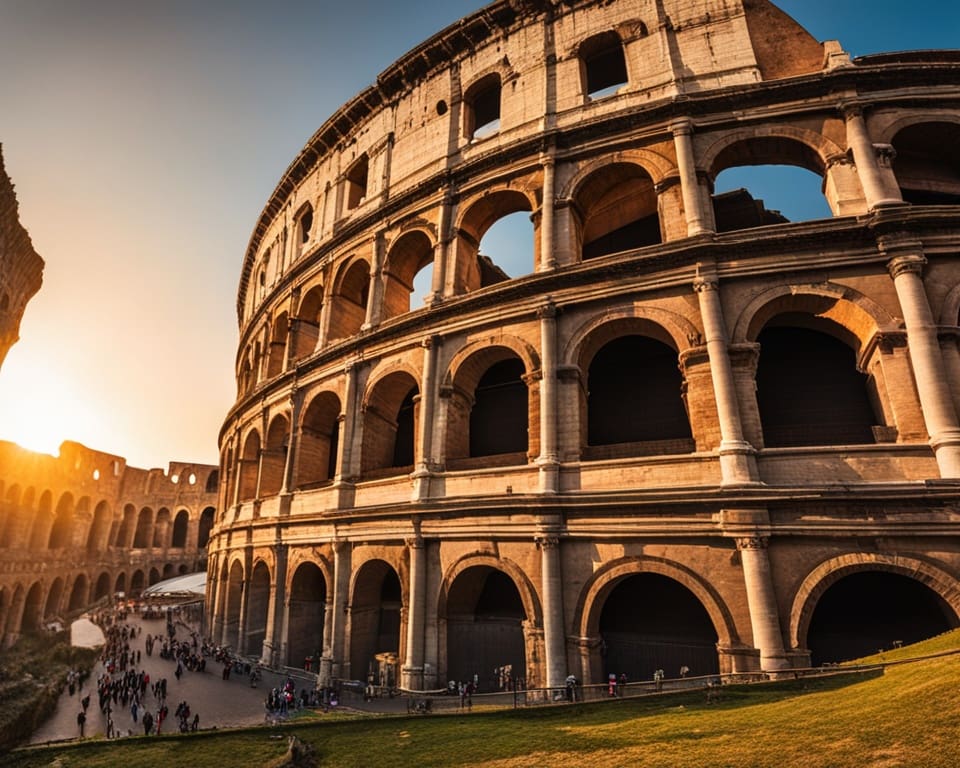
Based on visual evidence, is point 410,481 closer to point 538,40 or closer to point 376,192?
point 376,192

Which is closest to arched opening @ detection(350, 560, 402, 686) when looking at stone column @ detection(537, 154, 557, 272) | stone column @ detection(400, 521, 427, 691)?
stone column @ detection(400, 521, 427, 691)

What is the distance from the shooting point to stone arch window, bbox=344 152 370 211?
20375 mm

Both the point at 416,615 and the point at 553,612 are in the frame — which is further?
the point at 416,615

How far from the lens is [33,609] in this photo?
118ft

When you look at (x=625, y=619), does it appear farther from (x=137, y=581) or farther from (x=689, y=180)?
(x=137, y=581)

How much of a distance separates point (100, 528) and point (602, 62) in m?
53.3

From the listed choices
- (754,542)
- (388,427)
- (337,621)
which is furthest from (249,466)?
(754,542)

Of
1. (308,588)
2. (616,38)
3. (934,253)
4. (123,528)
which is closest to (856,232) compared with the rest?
(934,253)

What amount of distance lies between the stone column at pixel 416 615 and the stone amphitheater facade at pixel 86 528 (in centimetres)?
3434

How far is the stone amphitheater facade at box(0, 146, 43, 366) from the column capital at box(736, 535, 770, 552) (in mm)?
25913

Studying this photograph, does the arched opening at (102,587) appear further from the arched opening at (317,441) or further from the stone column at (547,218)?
the stone column at (547,218)

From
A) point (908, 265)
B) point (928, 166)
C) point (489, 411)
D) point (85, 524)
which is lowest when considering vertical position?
point (85, 524)

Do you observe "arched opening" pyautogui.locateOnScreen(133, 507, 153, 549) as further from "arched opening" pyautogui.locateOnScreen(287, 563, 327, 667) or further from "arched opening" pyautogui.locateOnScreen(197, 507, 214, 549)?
"arched opening" pyautogui.locateOnScreen(287, 563, 327, 667)

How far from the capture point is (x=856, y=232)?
10.8m
